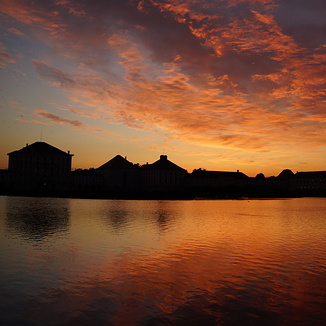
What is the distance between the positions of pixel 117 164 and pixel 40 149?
105 feet

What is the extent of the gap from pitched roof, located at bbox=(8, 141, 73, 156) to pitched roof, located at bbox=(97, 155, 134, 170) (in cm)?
1950

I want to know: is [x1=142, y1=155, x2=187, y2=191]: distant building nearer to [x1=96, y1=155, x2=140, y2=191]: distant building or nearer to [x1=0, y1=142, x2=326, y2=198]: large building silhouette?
[x1=0, y1=142, x2=326, y2=198]: large building silhouette

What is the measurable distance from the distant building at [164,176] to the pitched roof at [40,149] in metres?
39.8

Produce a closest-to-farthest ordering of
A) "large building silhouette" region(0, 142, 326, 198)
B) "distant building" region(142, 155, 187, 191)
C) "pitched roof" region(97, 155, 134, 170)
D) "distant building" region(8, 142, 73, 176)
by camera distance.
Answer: "large building silhouette" region(0, 142, 326, 198)
"distant building" region(8, 142, 73, 176)
"pitched roof" region(97, 155, 134, 170)
"distant building" region(142, 155, 187, 191)

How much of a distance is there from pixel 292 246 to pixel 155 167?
479 ft

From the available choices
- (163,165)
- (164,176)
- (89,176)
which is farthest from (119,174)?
(164,176)

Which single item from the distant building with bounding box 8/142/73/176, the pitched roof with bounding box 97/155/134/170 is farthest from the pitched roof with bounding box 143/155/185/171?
the distant building with bounding box 8/142/73/176

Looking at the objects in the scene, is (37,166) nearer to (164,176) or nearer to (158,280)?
(164,176)

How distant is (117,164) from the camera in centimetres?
16862

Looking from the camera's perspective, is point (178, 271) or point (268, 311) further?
point (178, 271)

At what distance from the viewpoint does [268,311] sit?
47.5 feet

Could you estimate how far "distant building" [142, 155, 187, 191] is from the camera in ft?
570

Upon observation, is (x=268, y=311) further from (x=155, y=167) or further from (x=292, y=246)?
(x=155, y=167)

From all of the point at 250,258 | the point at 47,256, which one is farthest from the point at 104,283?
the point at 250,258
